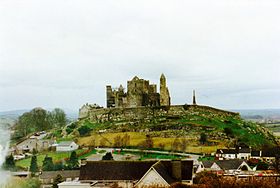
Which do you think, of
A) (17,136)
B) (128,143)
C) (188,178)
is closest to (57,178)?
(188,178)

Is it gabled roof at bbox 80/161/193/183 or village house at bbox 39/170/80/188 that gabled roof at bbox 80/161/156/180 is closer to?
gabled roof at bbox 80/161/193/183

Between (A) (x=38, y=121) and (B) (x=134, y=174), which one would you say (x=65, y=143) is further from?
(B) (x=134, y=174)

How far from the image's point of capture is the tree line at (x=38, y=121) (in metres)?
75.8

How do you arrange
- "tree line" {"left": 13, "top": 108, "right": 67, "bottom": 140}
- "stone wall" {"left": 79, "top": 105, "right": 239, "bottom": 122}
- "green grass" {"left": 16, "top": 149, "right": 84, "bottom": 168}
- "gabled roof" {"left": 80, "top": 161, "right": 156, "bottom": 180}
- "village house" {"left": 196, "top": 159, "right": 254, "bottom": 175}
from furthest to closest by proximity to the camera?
"stone wall" {"left": 79, "top": 105, "right": 239, "bottom": 122} → "tree line" {"left": 13, "top": 108, "right": 67, "bottom": 140} → "green grass" {"left": 16, "top": 149, "right": 84, "bottom": 168} → "village house" {"left": 196, "top": 159, "right": 254, "bottom": 175} → "gabled roof" {"left": 80, "top": 161, "right": 156, "bottom": 180}

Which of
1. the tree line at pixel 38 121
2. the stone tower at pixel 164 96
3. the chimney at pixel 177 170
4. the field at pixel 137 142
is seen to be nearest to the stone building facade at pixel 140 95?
the stone tower at pixel 164 96

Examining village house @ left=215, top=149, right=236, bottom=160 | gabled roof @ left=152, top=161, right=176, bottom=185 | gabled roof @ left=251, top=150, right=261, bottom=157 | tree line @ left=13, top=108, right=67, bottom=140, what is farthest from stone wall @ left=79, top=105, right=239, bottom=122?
gabled roof @ left=152, top=161, right=176, bottom=185

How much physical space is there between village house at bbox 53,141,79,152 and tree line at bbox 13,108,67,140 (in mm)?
8980

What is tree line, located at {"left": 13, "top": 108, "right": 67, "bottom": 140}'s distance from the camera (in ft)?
249

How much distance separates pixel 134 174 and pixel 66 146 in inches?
1297

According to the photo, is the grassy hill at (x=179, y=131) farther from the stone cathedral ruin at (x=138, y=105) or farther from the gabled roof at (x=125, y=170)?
the gabled roof at (x=125, y=170)

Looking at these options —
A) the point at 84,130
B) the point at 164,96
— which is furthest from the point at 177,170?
the point at 164,96

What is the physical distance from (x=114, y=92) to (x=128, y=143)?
23.1m

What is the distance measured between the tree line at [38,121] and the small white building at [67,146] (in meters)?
9.03

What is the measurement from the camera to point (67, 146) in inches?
2542
